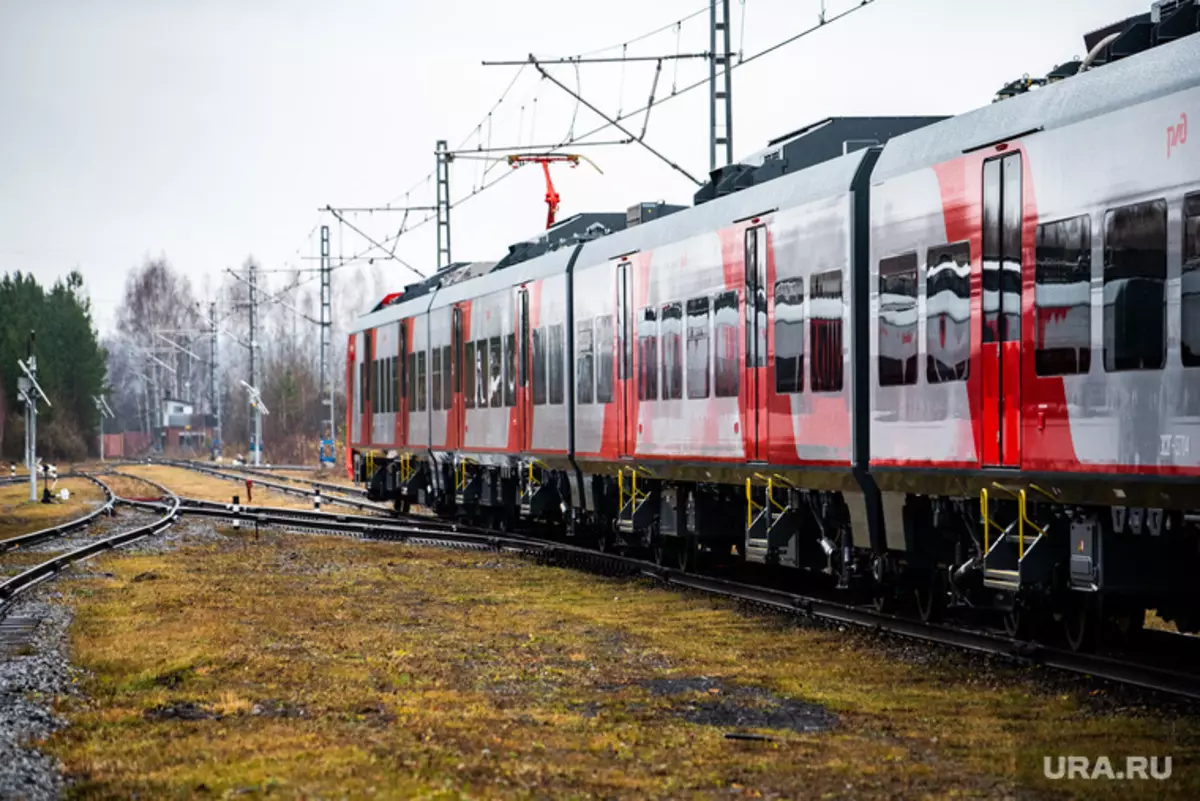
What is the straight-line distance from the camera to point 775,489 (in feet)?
53.5

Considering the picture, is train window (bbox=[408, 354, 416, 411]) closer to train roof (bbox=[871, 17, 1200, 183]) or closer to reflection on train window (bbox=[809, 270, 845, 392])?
reflection on train window (bbox=[809, 270, 845, 392])

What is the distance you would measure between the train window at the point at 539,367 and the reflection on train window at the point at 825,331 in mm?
9245

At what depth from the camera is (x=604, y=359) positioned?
21.2m

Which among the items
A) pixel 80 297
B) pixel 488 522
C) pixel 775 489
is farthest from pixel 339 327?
pixel 775 489

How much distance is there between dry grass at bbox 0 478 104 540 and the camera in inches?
1403

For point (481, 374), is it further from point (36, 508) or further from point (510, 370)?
Result: point (36, 508)

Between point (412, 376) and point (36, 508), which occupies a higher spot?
point (412, 376)

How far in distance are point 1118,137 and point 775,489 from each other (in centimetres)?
645

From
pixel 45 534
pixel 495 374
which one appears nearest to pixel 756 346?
pixel 495 374

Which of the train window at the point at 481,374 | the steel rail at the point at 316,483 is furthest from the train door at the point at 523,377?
the steel rail at the point at 316,483

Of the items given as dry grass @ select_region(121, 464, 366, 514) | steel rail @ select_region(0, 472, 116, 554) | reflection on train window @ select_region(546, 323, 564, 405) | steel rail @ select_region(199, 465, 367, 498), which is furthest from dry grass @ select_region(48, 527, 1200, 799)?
steel rail @ select_region(199, 465, 367, 498)

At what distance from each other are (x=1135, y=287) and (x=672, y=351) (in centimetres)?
868

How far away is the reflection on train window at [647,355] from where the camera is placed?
19203mm

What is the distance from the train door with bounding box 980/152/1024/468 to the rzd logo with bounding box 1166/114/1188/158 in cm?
170
